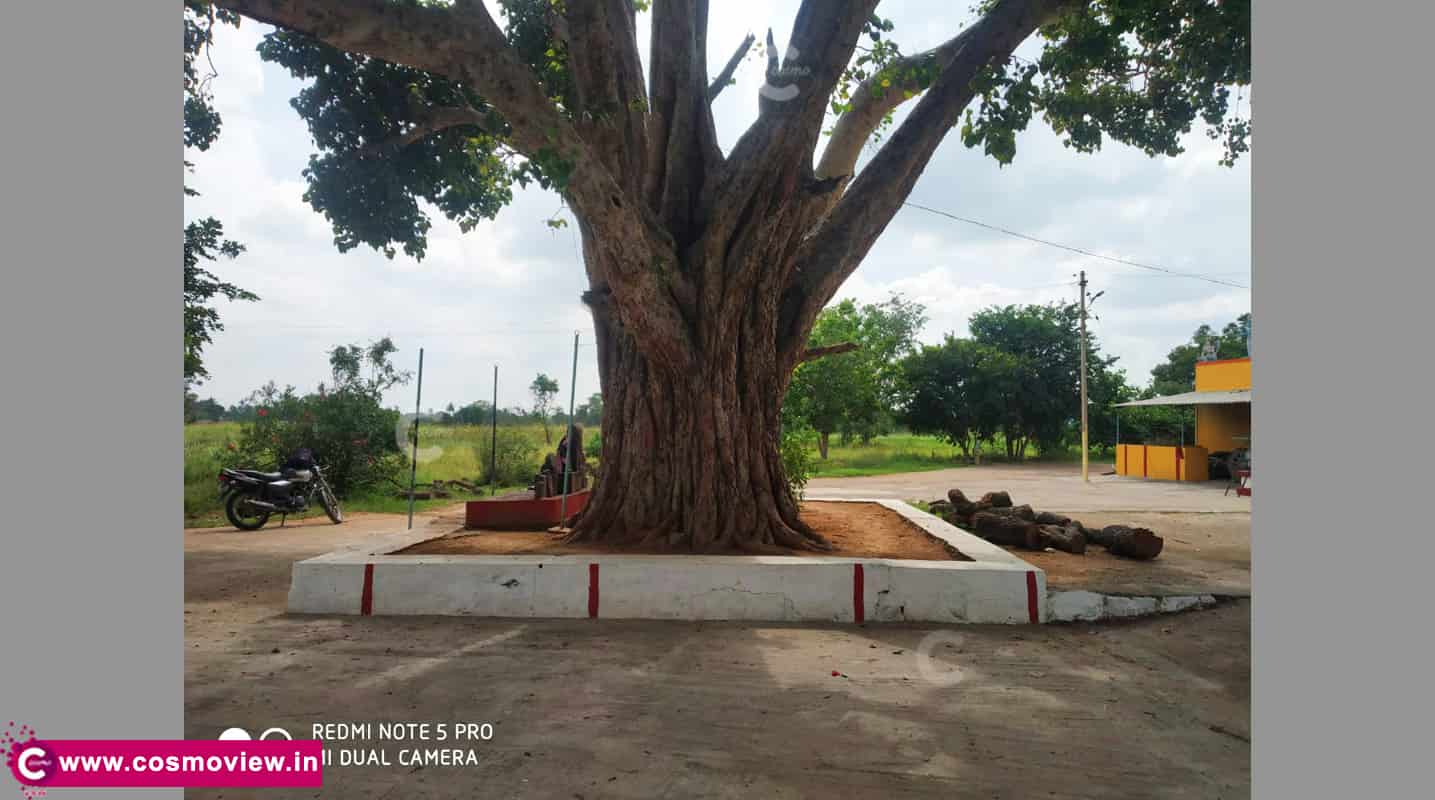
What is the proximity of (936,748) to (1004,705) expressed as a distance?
0.72m

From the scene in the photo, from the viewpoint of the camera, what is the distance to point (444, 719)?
3420mm

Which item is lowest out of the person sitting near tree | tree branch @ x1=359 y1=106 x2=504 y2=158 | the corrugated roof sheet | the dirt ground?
the dirt ground

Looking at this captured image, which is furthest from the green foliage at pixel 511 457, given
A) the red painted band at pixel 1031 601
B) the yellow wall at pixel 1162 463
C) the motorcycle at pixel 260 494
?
the yellow wall at pixel 1162 463

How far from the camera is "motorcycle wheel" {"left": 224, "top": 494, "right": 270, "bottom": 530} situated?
1057 centimetres

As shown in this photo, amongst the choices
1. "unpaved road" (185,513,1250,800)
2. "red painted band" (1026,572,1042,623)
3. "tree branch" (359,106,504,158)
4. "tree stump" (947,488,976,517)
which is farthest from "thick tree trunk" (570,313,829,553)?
"tree stump" (947,488,976,517)

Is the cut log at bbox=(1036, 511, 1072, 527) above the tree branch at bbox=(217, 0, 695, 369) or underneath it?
underneath

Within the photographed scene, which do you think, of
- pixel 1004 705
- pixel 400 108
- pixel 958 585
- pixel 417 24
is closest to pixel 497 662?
pixel 1004 705

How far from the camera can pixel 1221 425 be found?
23.3m

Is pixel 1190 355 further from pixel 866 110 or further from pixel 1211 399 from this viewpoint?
pixel 866 110

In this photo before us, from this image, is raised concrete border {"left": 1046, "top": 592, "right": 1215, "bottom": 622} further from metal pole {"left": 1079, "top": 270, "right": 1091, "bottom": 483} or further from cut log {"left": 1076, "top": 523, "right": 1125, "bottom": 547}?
metal pole {"left": 1079, "top": 270, "right": 1091, "bottom": 483}

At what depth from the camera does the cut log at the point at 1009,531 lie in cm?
812

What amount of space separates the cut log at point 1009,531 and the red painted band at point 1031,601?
3.03 meters

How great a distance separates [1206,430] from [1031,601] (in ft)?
75.1

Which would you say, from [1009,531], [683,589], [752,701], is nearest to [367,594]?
[683,589]
